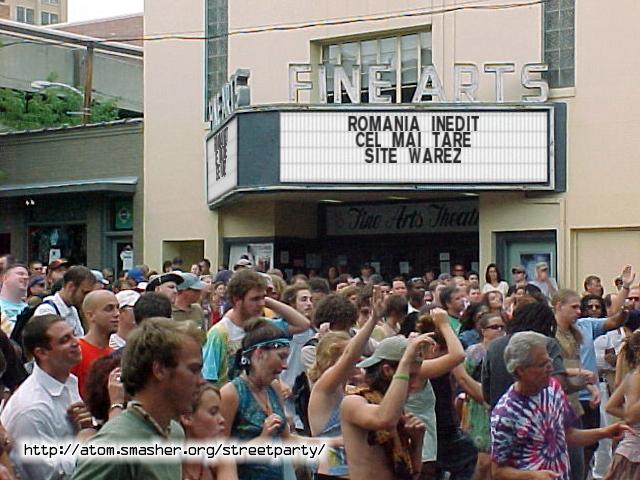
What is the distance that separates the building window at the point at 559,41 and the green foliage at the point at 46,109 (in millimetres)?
15163

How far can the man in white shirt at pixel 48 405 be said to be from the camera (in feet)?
20.6

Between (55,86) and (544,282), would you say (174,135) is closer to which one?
(55,86)

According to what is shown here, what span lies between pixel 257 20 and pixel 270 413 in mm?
19894

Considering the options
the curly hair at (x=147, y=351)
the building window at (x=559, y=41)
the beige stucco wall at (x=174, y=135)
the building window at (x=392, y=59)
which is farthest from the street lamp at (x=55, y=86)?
the curly hair at (x=147, y=351)

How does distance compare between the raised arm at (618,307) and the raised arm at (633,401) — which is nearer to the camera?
the raised arm at (633,401)

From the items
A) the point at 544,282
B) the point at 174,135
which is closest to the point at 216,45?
the point at 174,135

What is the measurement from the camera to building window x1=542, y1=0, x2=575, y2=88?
71.3 ft

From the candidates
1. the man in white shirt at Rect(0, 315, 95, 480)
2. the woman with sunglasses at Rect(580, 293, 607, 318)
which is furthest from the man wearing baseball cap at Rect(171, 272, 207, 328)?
the woman with sunglasses at Rect(580, 293, 607, 318)

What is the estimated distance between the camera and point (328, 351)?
7.78m

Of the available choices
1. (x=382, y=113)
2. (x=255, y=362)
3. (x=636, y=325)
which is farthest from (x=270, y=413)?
(x=382, y=113)

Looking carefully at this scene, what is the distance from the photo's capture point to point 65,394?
6.73 meters

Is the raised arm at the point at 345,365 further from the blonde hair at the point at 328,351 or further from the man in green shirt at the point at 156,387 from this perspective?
the man in green shirt at the point at 156,387

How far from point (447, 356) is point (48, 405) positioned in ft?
8.96

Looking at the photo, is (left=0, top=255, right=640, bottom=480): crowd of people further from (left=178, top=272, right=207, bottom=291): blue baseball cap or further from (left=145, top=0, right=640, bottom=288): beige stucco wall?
(left=145, top=0, right=640, bottom=288): beige stucco wall
